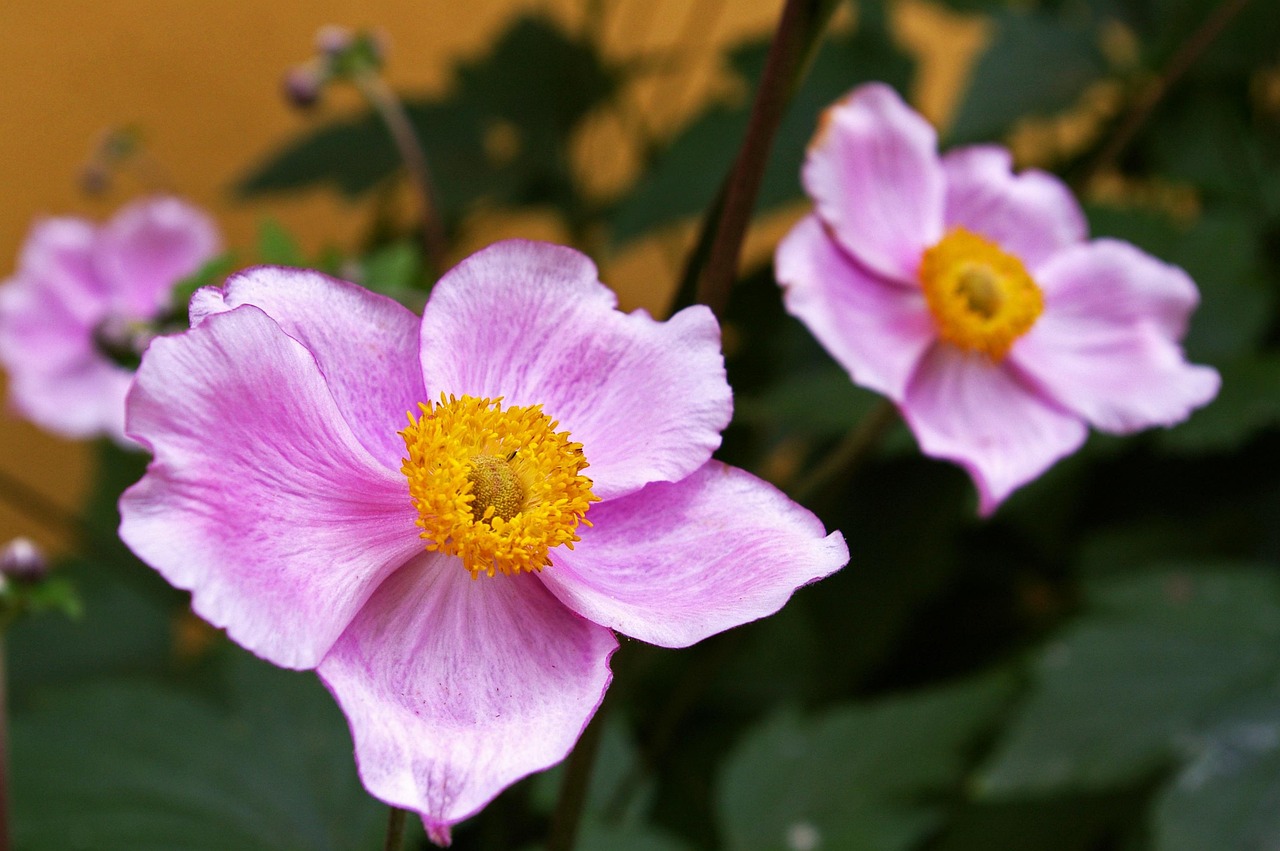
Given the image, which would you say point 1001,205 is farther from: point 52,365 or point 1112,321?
point 52,365

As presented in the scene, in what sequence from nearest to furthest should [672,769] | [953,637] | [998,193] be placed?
[998,193] < [672,769] < [953,637]

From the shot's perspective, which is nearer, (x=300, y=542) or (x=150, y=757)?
(x=300, y=542)

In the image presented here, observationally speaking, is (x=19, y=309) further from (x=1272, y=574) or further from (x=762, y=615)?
(x=1272, y=574)

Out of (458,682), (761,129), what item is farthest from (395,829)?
(761,129)

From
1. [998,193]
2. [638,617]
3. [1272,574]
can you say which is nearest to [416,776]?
[638,617]

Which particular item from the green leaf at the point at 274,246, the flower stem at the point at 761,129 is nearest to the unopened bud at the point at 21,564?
the green leaf at the point at 274,246

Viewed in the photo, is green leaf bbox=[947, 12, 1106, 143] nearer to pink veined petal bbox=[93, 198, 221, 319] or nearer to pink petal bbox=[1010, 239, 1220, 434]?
pink petal bbox=[1010, 239, 1220, 434]

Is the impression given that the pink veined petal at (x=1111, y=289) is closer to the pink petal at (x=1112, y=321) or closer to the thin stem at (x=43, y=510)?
the pink petal at (x=1112, y=321)
